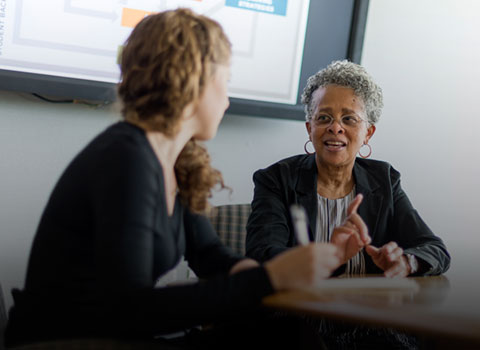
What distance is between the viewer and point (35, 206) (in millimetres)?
1904

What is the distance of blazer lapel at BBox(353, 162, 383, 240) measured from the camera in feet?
5.55

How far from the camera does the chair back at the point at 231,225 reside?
1844 millimetres

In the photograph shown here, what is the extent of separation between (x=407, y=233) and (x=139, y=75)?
102 cm

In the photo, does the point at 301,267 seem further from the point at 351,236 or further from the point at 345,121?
the point at 345,121

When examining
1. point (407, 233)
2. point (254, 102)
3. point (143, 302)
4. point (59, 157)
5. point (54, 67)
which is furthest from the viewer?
point (254, 102)

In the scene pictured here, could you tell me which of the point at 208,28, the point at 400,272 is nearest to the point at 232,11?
the point at 208,28

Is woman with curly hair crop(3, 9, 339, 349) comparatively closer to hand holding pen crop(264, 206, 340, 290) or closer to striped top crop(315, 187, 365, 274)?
hand holding pen crop(264, 206, 340, 290)

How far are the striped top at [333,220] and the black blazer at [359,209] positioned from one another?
0.02 meters

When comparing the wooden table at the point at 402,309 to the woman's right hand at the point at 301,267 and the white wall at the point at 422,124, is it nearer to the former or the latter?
the woman's right hand at the point at 301,267

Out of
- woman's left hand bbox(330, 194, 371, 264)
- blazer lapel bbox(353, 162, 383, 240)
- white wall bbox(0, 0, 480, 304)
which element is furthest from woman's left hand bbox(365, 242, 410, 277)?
white wall bbox(0, 0, 480, 304)

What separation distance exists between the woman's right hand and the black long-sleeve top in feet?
0.08

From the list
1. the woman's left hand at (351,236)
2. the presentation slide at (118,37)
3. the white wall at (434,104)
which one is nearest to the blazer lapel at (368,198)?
the woman's left hand at (351,236)

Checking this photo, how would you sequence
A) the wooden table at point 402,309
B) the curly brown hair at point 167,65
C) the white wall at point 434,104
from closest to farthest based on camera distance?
the wooden table at point 402,309, the curly brown hair at point 167,65, the white wall at point 434,104

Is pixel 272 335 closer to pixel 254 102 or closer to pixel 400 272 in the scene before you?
pixel 400 272
